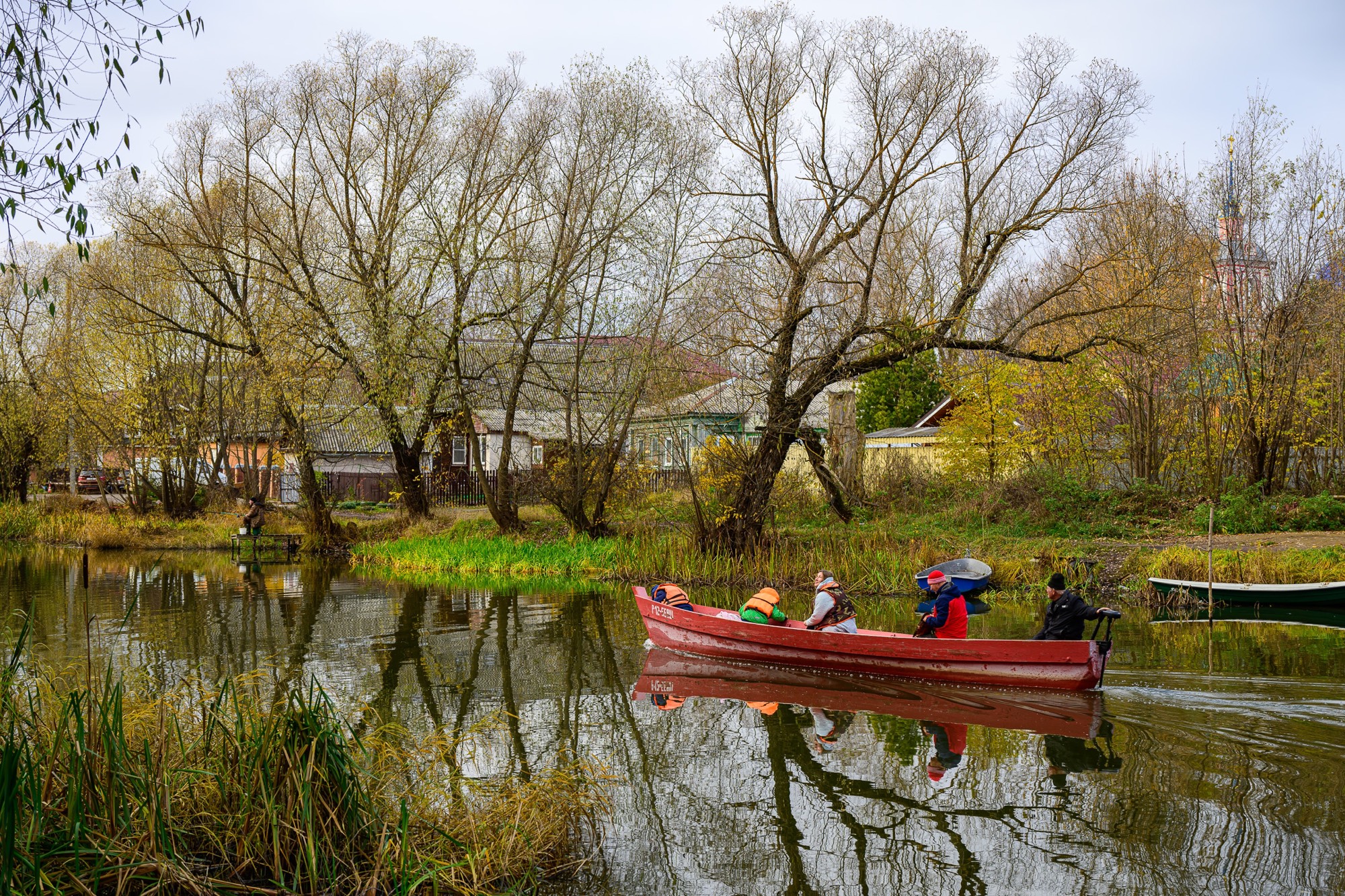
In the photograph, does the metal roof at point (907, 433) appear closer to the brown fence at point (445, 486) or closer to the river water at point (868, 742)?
the brown fence at point (445, 486)

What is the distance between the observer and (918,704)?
11.7m

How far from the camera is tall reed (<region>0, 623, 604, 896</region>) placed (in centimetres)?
503

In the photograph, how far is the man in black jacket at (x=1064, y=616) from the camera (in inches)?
468

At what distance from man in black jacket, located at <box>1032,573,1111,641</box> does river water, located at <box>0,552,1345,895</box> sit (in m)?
0.77

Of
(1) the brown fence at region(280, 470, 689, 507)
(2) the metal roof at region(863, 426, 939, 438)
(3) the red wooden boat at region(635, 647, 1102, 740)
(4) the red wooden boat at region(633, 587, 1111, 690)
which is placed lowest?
(3) the red wooden boat at region(635, 647, 1102, 740)

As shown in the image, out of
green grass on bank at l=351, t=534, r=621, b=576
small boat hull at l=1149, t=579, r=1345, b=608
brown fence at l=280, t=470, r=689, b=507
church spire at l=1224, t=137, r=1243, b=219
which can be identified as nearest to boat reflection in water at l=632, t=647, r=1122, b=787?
small boat hull at l=1149, t=579, r=1345, b=608

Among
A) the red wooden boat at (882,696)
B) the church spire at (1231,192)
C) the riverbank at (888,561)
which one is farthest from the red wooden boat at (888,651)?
the church spire at (1231,192)

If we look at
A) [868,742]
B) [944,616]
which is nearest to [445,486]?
[944,616]

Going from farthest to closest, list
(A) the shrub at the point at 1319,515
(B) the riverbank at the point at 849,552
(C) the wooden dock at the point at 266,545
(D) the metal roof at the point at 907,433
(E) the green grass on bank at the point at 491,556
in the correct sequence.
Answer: (D) the metal roof at the point at 907,433 < (C) the wooden dock at the point at 266,545 < (E) the green grass on bank at the point at 491,556 < (A) the shrub at the point at 1319,515 < (B) the riverbank at the point at 849,552

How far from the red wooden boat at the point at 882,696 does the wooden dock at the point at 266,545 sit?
16728mm

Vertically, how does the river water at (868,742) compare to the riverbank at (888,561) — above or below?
below

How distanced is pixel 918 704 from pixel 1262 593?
9524mm

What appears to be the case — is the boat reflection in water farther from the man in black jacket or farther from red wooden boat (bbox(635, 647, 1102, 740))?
the man in black jacket

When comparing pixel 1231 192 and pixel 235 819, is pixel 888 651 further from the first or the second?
pixel 1231 192
